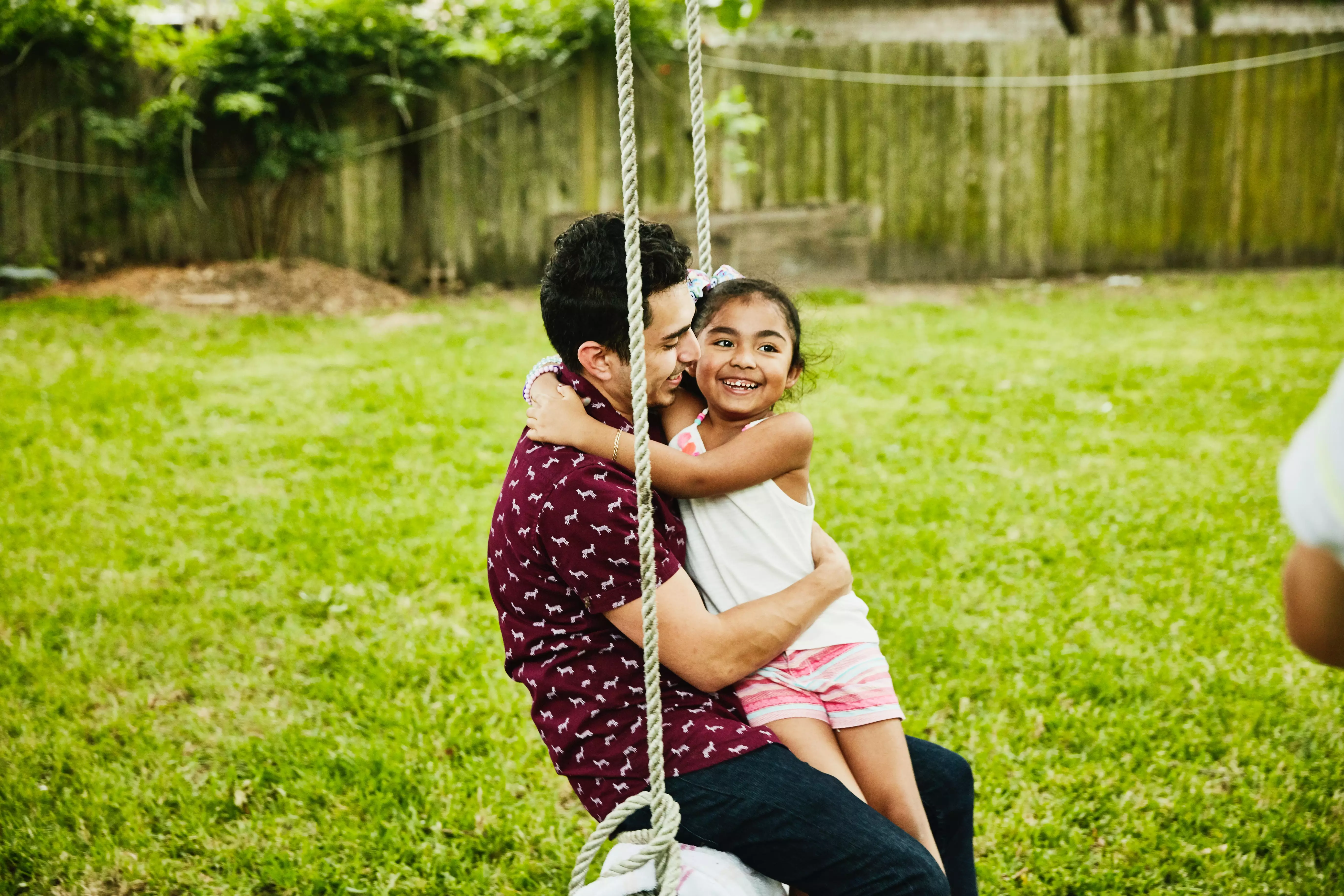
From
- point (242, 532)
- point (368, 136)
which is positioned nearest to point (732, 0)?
point (242, 532)

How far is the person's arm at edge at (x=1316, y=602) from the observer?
1.02m

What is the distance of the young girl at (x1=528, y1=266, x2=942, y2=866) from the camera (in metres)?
1.89

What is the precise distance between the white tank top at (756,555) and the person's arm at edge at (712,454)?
38mm

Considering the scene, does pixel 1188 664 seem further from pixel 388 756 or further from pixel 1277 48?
pixel 1277 48

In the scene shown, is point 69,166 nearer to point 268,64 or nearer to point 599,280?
point 268,64

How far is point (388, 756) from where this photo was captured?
3094 millimetres

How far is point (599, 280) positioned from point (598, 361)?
0.15 meters

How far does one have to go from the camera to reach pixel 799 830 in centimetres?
170

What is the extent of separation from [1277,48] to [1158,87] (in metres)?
1.14

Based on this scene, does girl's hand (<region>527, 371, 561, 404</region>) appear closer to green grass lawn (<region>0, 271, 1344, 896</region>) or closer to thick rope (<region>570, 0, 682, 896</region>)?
thick rope (<region>570, 0, 682, 896</region>)

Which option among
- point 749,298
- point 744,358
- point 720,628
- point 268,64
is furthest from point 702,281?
point 268,64

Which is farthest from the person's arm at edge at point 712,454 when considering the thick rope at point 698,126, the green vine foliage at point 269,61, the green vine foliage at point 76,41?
the green vine foliage at point 76,41

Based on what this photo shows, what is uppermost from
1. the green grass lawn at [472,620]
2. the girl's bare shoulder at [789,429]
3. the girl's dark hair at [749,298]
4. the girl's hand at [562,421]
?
the girl's dark hair at [749,298]

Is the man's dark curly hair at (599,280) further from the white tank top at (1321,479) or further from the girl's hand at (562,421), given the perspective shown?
the white tank top at (1321,479)
